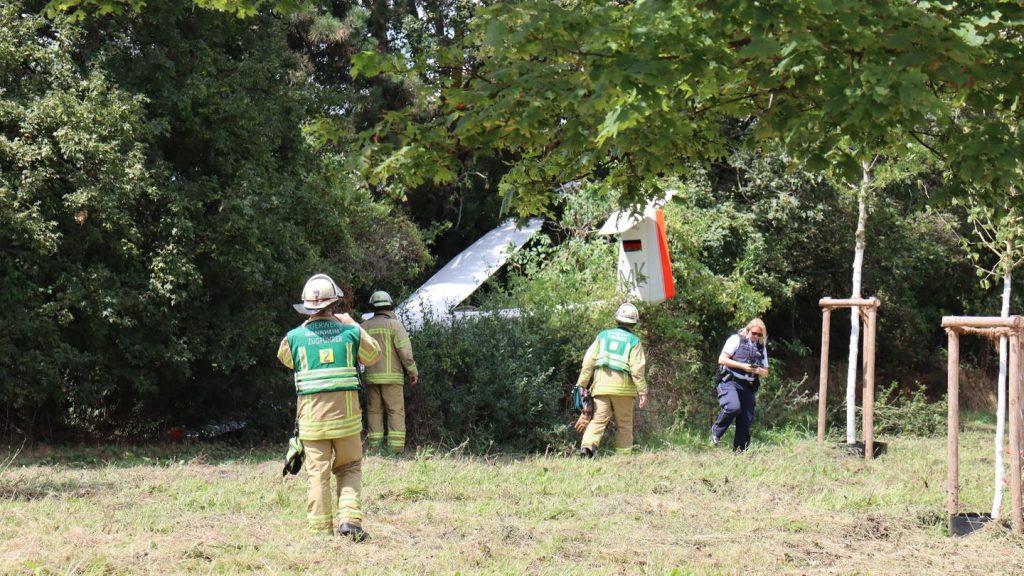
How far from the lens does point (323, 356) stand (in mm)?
7180

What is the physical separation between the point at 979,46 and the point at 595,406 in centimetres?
758

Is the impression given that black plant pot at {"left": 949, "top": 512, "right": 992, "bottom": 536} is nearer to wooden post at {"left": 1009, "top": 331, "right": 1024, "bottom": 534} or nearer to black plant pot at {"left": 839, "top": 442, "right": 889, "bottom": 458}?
wooden post at {"left": 1009, "top": 331, "right": 1024, "bottom": 534}

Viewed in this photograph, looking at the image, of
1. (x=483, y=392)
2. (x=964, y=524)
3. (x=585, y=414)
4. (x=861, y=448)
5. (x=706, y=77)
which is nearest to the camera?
(x=706, y=77)

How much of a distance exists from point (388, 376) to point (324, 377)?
480 cm

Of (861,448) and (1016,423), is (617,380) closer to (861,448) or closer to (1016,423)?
(861,448)

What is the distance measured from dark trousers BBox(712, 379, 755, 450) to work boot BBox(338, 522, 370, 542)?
6.60m

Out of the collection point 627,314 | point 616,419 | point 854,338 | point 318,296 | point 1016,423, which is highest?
point 318,296

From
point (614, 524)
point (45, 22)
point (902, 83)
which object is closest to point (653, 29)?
point (902, 83)

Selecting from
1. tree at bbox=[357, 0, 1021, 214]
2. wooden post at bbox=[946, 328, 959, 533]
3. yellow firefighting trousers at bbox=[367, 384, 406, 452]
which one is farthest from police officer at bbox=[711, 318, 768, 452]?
tree at bbox=[357, 0, 1021, 214]

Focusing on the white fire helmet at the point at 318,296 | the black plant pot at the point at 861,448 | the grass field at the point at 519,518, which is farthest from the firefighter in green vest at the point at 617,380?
the white fire helmet at the point at 318,296

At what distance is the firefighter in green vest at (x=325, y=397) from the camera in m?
7.09

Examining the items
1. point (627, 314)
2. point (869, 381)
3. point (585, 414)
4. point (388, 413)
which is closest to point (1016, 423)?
point (869, 381)

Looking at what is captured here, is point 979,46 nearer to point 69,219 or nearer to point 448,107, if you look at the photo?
point 448,107

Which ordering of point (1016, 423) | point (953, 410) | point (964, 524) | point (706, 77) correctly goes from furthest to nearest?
point (953, 410) → point (964, 524) → point (1016, 423) → point (706, 77)
